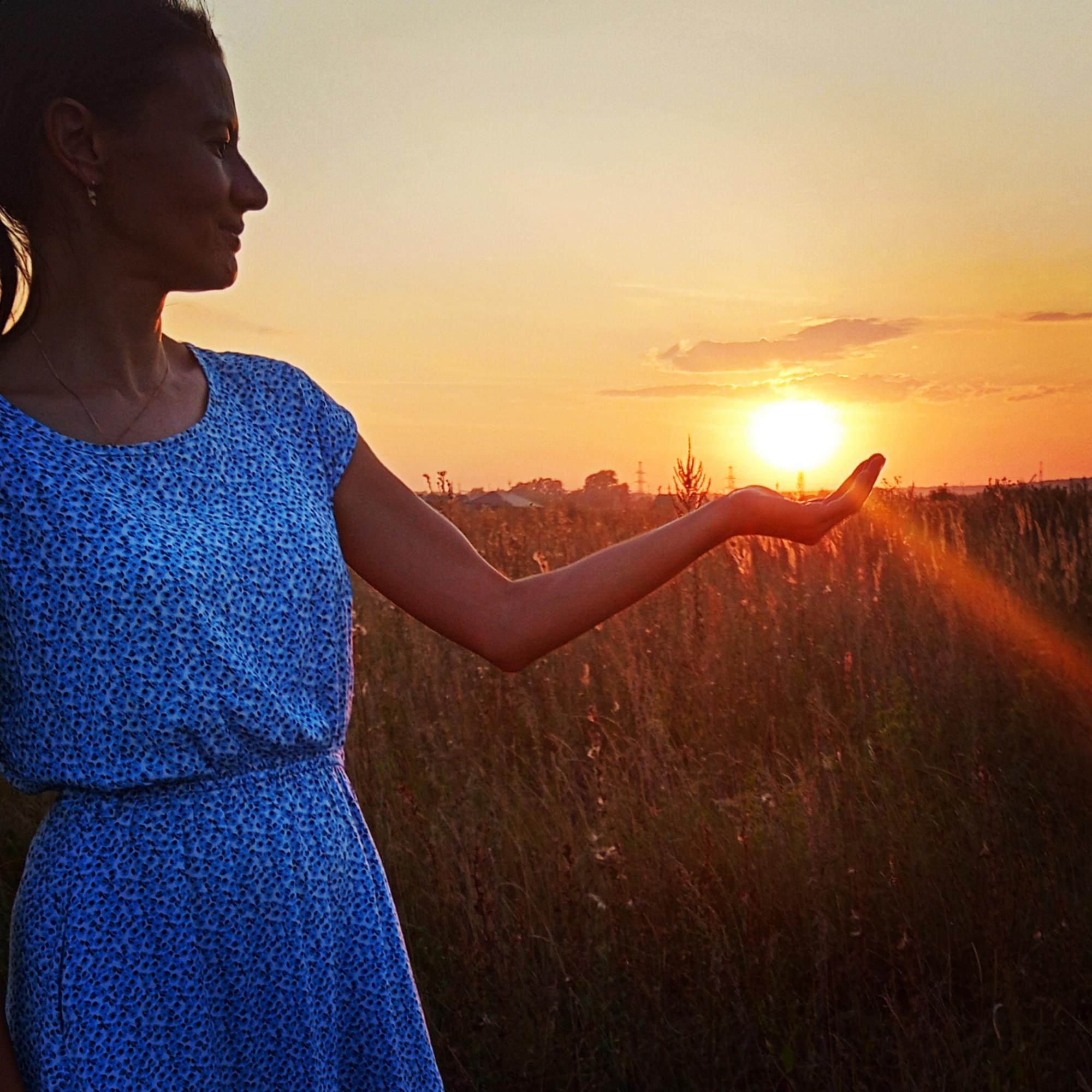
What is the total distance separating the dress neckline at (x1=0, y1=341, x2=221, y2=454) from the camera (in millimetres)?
1262

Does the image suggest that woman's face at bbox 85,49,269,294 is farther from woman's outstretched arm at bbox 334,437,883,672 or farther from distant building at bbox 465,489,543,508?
distant building at bbox 465,489,543,508

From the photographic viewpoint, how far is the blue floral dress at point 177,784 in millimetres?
1195

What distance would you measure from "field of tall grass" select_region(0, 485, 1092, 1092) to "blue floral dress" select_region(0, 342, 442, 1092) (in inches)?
47.5

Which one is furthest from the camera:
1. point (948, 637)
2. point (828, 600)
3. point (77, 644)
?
point (828, 600)

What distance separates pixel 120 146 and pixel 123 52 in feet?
0.39

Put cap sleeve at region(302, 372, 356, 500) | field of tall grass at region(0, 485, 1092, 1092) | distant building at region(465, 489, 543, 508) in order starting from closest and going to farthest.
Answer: cap sleeve at region(302, 372, 356, 500), field of tall grass at region(0, 485, 1092, 1092), distant building at region(465, 489, 543, 508)

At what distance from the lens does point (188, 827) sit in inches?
49.1

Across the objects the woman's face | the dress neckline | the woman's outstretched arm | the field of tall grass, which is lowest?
the field of tall grass

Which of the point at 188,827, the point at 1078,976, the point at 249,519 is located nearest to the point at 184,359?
the point at 249,519

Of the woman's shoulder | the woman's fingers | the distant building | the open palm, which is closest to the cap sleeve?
the woman's shoulder

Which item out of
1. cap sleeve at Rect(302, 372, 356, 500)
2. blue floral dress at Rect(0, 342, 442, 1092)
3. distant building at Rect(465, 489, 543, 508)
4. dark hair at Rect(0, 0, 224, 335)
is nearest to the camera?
blue floral dress at Rect(0, 342, 442, 1092)

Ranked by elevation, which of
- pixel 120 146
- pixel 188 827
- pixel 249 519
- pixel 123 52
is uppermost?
pixel 123 52

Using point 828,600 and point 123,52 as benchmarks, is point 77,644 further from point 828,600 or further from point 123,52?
point 828,600

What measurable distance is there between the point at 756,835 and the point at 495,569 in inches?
64.6
